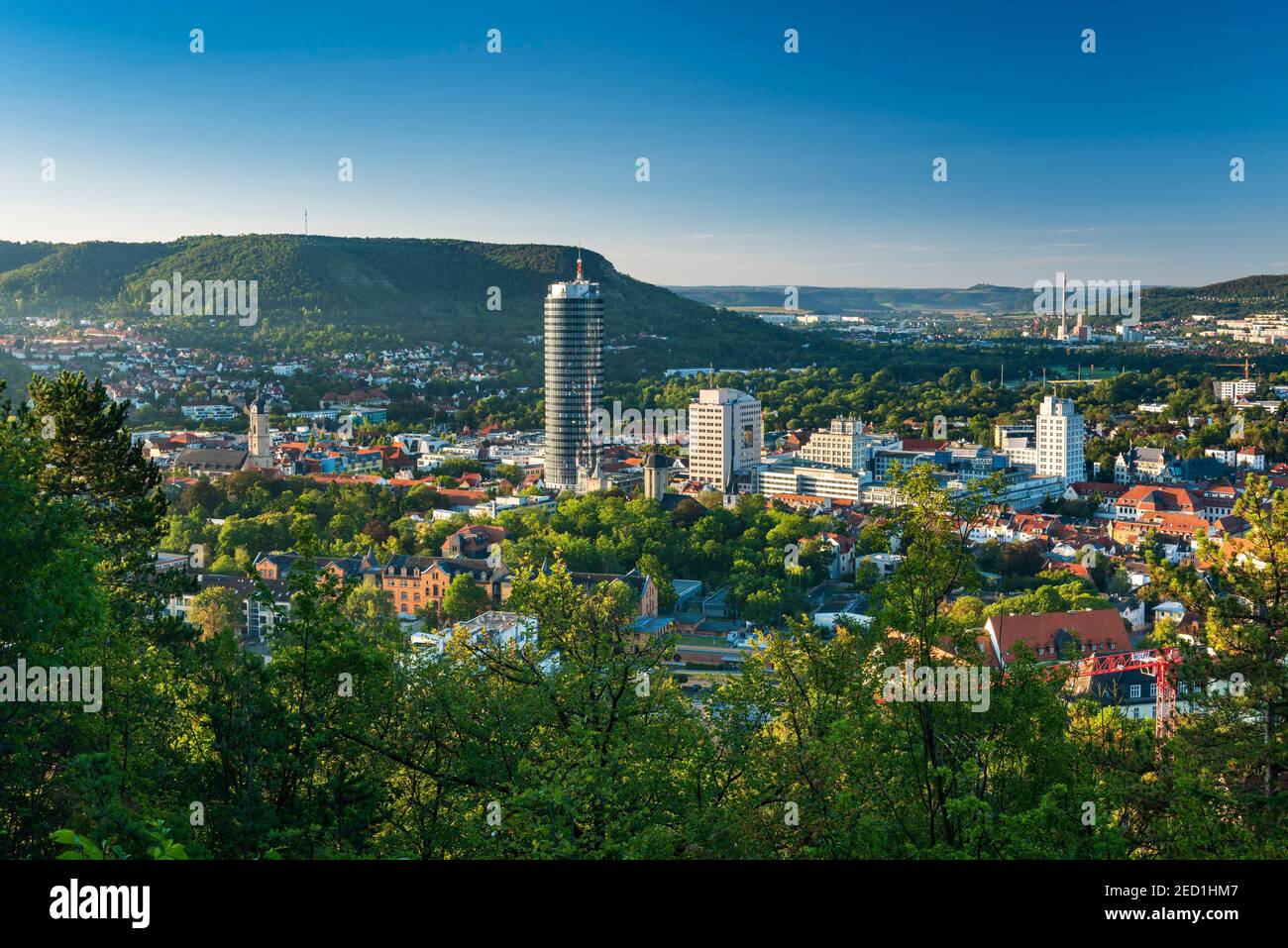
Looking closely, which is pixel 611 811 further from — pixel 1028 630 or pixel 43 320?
pixel 43 320

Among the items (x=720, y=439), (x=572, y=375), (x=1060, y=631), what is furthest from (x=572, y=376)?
(x=1060, y=631)

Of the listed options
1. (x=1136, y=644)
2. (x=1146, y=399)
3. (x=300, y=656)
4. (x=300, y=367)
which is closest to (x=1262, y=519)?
(x=300, y=656)

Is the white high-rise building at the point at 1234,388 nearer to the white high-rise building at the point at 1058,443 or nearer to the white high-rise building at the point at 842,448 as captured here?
the white high-rise building at the point at 1058,443

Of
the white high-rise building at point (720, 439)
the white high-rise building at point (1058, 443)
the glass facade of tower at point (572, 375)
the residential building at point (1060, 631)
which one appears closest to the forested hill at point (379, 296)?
the glass facade of tower at point (572, 375)

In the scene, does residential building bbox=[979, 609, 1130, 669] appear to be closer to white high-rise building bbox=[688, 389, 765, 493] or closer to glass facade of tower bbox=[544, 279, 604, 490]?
white high-rise building bbox=[688, 389, 765, 493]

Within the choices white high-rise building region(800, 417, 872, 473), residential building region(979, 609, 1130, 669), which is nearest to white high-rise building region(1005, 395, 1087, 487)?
white high-rise building region(800, 417, 872, 473)
